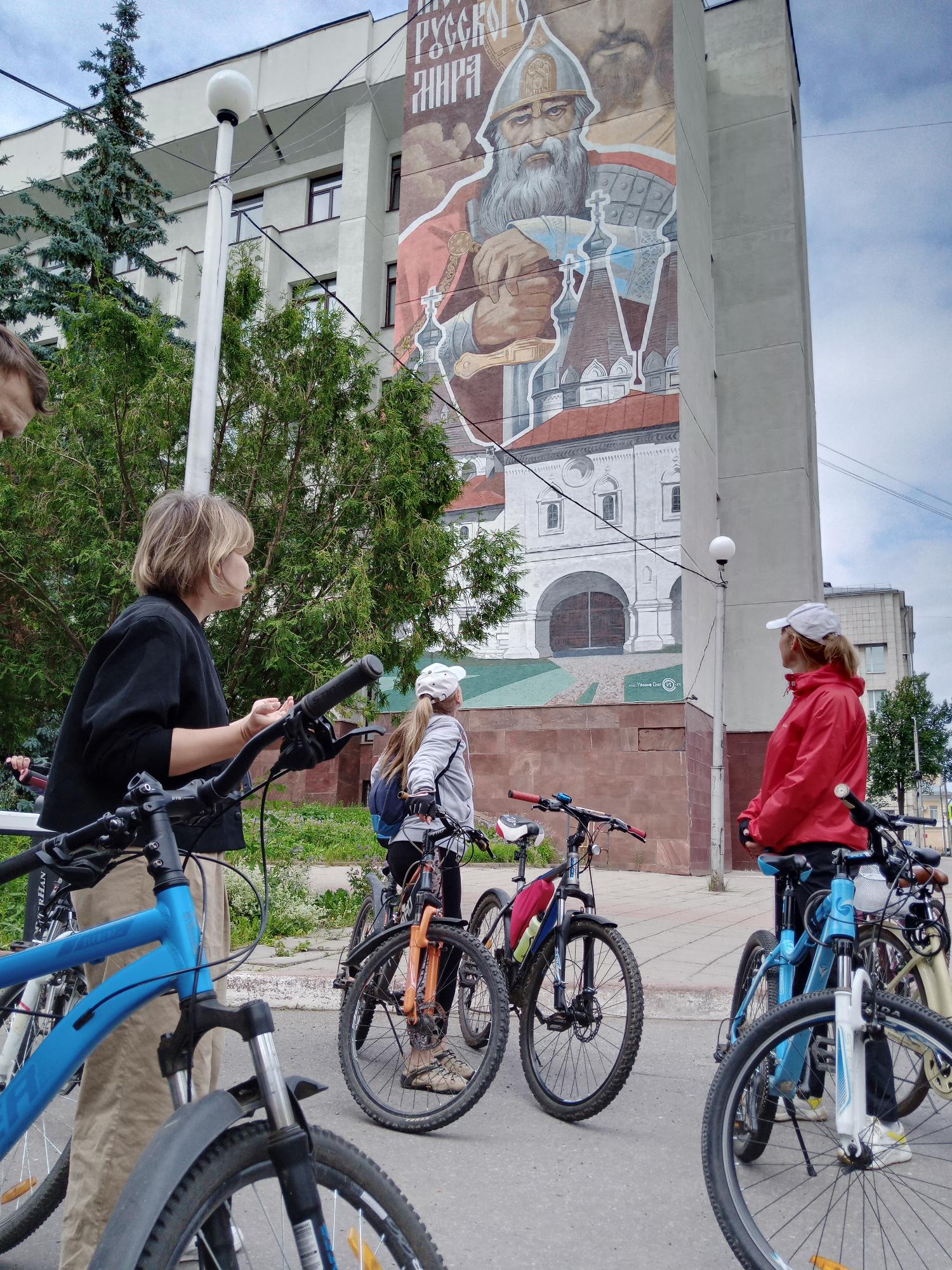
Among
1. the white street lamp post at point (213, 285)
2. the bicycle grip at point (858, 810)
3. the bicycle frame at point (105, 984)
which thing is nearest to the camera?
the bicycle frame at point (105, 984)

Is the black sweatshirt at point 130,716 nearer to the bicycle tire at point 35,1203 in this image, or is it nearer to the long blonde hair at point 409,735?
the bicycle tire at point 35,1203

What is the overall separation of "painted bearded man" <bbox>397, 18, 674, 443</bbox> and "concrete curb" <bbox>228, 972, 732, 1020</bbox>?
1821 cm

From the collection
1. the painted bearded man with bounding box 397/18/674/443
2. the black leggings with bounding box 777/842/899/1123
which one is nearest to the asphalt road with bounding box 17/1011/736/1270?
the black leggings with bounding box 777/842/899/1123

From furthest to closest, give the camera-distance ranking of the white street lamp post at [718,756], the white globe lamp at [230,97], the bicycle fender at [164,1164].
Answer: the white street lamp post at [718,756]
the white globe lamp at [230,97]
the bicycle fender at [164,1164]

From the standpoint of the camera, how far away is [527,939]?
4.55 meters

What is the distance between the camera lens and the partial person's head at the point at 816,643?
399cm

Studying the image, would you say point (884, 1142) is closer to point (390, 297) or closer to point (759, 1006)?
point (759, 1006)

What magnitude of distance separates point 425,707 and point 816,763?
211cm

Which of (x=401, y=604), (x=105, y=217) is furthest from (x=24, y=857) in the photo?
(x=105, y=217)

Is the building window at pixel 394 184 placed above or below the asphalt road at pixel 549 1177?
above

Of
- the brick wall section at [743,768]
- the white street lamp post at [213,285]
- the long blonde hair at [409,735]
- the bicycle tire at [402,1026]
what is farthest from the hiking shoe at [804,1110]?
the brick wall section at [743,768]

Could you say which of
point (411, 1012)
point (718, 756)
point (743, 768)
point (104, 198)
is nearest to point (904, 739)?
point (743, 768)

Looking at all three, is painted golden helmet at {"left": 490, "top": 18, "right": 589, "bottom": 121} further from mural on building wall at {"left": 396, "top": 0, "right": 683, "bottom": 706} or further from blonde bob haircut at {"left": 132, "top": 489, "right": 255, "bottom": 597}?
blonde bob haircut at {"left": 132, "top": 489, "right": 255, "bottom": 597}

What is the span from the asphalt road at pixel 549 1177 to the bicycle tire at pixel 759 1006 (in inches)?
16.8
